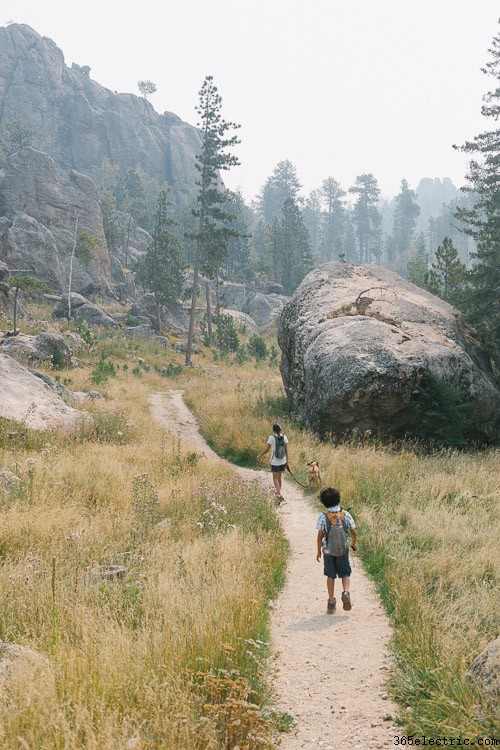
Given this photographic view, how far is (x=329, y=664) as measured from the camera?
15.9 feet

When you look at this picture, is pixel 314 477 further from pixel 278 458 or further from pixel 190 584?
pixel 190 584

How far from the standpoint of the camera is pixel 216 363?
39219mm

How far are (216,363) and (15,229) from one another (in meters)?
25.4

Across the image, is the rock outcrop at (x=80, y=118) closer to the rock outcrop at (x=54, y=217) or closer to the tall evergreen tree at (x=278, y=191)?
the tall evergreen tree at (x=278, y=191)

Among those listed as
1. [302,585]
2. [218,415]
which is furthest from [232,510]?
[218,415]

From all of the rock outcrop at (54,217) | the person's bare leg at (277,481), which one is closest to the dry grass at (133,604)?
the person's bare leg at (277,481)

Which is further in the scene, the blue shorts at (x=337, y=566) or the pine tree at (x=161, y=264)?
the pine tree at (x=161, y=264)

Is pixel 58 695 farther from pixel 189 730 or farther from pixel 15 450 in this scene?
pixel 15 450

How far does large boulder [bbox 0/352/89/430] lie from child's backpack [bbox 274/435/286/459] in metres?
5.68

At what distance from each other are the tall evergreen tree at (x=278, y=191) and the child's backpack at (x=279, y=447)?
10652cm

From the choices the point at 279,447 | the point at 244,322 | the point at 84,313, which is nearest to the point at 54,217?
the point at 84,313

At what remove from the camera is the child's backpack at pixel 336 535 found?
240 inches

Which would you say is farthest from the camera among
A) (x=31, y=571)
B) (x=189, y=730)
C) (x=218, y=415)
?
(x=218, y=415)

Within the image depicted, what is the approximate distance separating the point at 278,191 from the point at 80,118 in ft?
150
